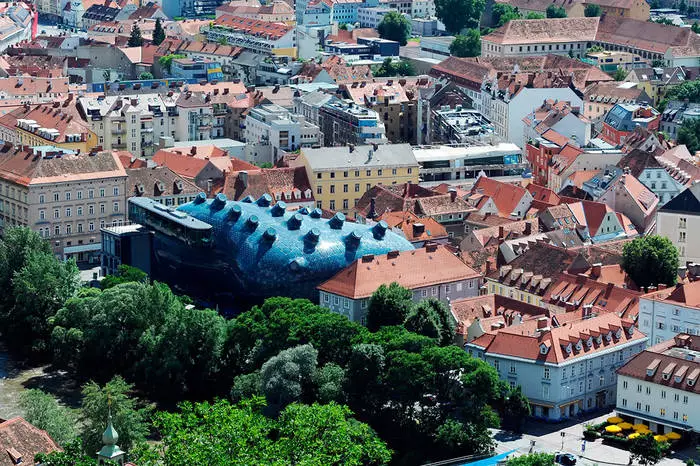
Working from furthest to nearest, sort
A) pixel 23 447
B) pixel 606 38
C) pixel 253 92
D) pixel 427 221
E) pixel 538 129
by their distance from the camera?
pixel 606 38 → pixel 253 92 → pixel 538 129 → pixel 427 221 → pixel 23 447

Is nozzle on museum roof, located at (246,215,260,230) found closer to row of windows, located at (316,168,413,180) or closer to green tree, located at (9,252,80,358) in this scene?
green tree, located at (9,252,80,358)

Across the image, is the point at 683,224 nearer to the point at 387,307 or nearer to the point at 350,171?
the point at 387,307

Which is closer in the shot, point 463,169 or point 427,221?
point 427,221

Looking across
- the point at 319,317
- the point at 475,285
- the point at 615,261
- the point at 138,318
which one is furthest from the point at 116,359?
the point at 615,261

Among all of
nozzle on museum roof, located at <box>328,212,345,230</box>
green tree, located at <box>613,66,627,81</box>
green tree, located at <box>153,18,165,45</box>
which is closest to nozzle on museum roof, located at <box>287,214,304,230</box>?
nozzle on museum roof, located at <box>328,212,345,230</box>

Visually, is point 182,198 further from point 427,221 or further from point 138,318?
Result: point 138,318

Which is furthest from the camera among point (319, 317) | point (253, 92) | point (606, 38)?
point (606, 38)

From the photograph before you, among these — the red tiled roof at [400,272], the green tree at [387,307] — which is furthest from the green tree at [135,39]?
the green tree at [387,307]
